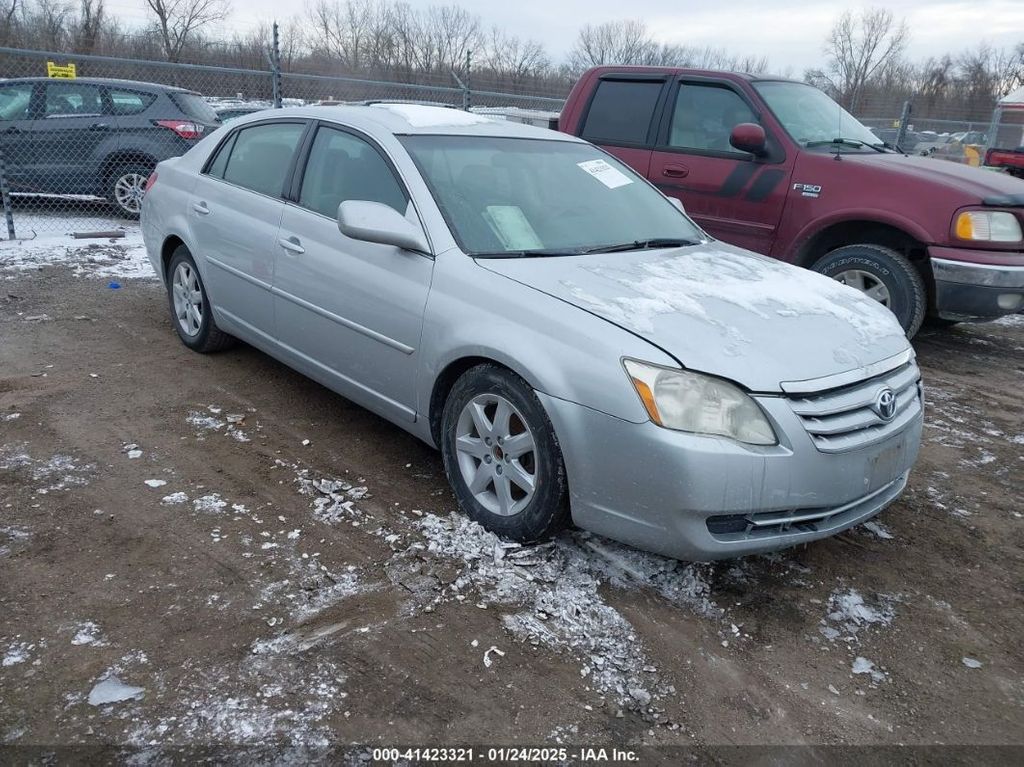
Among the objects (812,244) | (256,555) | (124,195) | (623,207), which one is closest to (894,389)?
(623,207)

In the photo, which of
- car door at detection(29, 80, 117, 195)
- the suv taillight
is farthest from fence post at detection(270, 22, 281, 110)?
car door at detection(29, 80, 117, 195)

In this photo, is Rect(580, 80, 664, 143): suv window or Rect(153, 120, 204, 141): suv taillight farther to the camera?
Rect(153, 120, 204, 141): suv taillight

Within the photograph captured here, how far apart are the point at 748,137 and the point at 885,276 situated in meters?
1.42

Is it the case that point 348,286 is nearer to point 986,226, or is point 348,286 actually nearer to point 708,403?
point 708,403

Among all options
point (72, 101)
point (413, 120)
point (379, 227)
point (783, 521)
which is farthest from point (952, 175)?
point (72, 101)

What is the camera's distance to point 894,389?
3008 millimetres

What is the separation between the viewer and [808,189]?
590cm

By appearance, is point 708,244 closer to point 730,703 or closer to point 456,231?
point 456,231

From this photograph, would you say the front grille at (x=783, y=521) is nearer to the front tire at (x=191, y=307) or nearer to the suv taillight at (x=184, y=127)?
the front tire at (x=191, y=307)

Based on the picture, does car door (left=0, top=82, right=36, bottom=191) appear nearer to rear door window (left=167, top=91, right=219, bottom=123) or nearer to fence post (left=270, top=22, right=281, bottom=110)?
rear door window (left=167, top=91, right=219, bottom=123)

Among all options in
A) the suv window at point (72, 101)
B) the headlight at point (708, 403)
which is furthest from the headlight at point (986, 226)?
the suv window at point (72, 101)

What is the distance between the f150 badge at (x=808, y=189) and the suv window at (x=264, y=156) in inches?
144

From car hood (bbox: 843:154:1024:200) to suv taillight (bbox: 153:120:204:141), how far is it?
725cm

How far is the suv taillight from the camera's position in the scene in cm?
930
